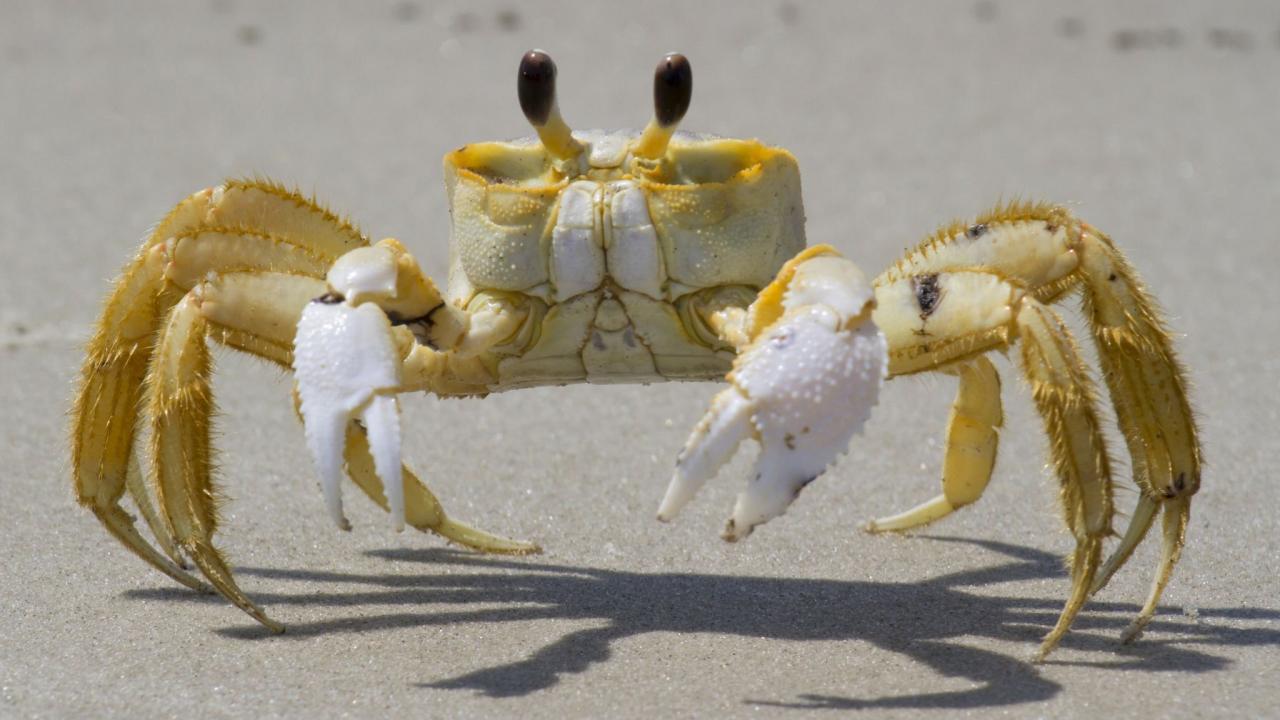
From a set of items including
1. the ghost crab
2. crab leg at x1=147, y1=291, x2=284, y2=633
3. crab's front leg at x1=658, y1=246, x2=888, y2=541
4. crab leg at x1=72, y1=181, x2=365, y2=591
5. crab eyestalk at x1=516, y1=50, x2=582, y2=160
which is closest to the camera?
crab's front leg at x1=658, y1=246, x2=888, y2=541

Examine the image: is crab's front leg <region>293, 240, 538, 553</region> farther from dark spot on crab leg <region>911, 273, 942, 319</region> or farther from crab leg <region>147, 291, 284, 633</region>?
dark spot on crab leg <region>911, 273, 942, 319</region>

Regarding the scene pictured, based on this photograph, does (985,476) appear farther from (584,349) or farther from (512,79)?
(512,79)

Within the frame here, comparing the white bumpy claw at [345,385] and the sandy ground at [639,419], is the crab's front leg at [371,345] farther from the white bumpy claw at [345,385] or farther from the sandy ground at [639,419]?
the sandy ground at [639,419]

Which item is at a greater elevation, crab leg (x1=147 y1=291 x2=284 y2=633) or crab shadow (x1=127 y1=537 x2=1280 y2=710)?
crab leg (x1=147 y1=291 x2=284 y2=633)

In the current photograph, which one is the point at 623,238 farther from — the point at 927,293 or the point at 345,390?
the point at 345,390

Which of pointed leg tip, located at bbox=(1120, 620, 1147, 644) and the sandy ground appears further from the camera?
pointed leg tip, located at bbox=(1120, 620, 1147, 644)

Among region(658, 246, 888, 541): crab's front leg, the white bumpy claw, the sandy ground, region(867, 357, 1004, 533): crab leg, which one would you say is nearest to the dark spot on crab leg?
region(658, 246, 888, 541): crab's front leg

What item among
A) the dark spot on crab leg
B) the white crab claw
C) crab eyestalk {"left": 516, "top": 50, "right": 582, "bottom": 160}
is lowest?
the white crab claw

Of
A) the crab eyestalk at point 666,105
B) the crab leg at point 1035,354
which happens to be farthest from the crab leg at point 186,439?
the crab leg at point 1035,354
